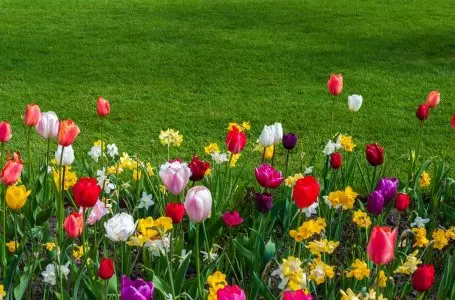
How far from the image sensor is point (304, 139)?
6.00 metres

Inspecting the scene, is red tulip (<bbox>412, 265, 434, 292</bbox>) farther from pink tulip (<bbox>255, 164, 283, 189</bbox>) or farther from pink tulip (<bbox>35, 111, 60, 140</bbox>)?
pink tulip (<bbox>35, 111, 60, 140</bbox>)

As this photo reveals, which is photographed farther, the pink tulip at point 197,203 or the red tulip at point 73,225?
the red tulip at point 73,225

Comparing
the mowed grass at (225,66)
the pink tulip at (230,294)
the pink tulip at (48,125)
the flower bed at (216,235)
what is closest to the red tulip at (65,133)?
the flower bed at (216,235)

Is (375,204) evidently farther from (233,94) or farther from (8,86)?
(8,86)

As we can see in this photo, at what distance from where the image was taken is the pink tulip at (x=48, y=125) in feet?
9.85

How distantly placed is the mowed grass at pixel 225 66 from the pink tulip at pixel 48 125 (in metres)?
2.40

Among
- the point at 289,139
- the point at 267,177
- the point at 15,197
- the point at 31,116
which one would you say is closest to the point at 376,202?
the point at 267,177

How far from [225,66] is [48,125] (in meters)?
5.47

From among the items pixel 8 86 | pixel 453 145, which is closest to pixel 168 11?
pixel 8 86

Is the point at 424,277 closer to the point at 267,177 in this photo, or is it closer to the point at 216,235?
the point at 267,177

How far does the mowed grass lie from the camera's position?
6359 millimetres

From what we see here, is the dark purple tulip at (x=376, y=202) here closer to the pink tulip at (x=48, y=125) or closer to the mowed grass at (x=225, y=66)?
the pink tulip at (x=48, y=125)

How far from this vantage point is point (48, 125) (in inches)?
118

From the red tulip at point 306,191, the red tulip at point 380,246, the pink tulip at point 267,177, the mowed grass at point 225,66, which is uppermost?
the red tulip at point 380,246
